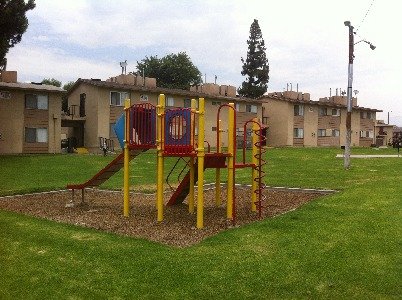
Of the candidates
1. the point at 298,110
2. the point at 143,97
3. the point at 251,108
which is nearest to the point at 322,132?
the point at 298,110

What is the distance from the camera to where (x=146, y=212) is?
1295 centimetres

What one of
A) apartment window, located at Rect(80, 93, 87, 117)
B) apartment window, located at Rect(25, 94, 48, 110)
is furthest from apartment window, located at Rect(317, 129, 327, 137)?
apartment window, located at Rect(25, 94, 48, 110)

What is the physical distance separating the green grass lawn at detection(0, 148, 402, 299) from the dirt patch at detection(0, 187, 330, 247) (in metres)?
0.69

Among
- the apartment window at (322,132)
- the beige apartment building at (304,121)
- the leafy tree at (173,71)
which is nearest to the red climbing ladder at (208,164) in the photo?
the beige apartment building at (304,121)

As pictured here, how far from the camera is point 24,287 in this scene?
6.54 metres

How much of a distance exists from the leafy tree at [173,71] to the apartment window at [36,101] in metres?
46.3

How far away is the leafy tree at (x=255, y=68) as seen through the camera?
73125 millimetres

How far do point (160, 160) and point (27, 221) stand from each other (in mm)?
3693

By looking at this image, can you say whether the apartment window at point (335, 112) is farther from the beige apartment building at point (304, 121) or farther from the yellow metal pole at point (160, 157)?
the yellow metal pole at point (160, 157)

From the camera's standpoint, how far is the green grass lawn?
6.53 m

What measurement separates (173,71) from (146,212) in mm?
77775

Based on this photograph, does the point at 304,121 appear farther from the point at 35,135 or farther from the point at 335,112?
the point at 35,135

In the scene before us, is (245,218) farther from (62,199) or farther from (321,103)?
(321,103)

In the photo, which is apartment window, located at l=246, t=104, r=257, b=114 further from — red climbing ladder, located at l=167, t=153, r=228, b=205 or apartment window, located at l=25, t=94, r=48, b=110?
red climbing ladder, located at l=167, t=153, r=228, b=205
